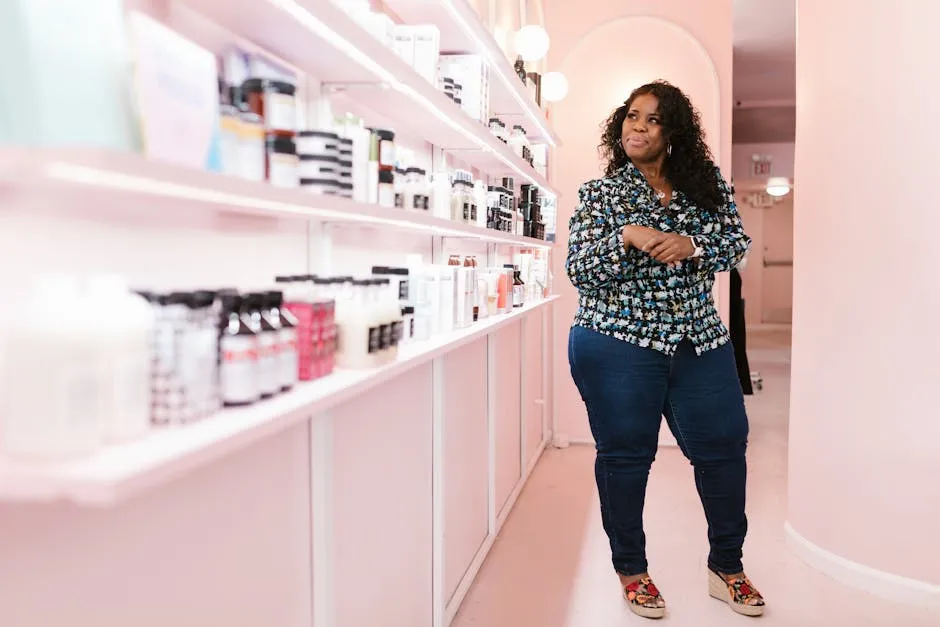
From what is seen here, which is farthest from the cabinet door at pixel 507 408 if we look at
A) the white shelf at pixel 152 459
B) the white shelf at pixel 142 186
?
the white shelf at pixel 152 459

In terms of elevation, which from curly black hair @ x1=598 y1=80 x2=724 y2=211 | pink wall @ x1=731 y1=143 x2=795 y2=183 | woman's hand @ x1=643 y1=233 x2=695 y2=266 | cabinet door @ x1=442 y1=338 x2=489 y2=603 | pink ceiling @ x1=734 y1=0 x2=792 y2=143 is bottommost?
cabinet door @ x1=442 y1=338 x2=489 y2=603

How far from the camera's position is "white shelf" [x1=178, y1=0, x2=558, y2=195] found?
1.24 metres

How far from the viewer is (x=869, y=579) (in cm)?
284

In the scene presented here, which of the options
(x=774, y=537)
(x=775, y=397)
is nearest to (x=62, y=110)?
(x=774, y=537)

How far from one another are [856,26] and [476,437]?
6.77 ft

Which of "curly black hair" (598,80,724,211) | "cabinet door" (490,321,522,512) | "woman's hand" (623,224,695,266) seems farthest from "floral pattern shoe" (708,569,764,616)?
"curly black hair" (598,80,724,211)

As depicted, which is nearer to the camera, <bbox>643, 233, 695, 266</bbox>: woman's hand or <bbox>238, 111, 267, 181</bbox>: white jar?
<bbox>238, 111, 267, 181</bbox>: white jar

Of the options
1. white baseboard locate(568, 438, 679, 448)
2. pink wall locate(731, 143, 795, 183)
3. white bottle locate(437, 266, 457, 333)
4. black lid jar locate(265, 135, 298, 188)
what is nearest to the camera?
black lid jar locate(265, 135, 298, 188)

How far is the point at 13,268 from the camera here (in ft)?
2.91

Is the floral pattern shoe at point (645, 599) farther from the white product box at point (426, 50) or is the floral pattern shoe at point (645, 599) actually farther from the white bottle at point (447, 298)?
the white product box at point (426, 50)

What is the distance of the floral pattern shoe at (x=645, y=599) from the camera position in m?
2.64

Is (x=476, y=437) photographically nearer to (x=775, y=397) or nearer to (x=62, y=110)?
(x=62, y=110)

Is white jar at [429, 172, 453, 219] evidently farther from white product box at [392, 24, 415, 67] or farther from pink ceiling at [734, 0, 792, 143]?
pink ceiling at [734, 0, 792, 143]

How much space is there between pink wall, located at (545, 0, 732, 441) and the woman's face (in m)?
2.73
